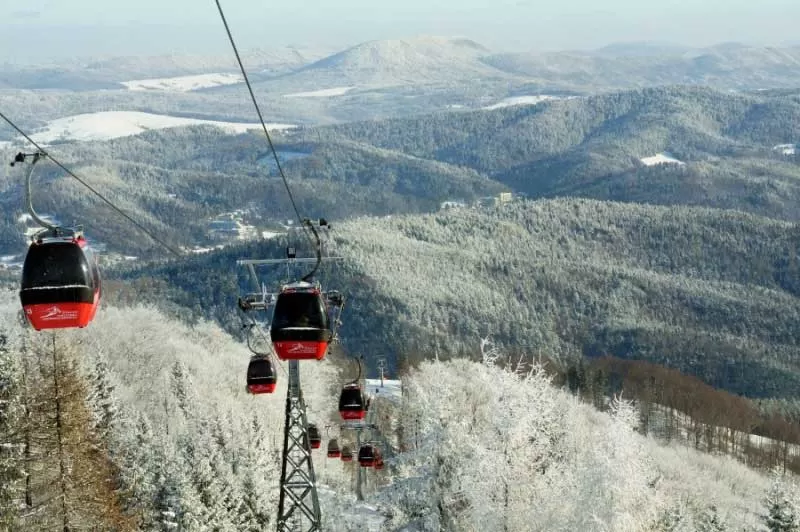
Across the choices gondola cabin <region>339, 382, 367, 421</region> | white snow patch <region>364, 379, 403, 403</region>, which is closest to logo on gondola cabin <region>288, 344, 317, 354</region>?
gondola cabin <region>339, 382, 367, 421</region>

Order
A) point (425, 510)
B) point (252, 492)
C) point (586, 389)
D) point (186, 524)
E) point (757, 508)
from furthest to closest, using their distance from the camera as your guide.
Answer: point (586, 389), point (757, 508), point (252, 492), point (425, 510), point (186, 524)

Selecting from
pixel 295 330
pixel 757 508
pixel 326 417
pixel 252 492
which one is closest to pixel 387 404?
pixel 326 417

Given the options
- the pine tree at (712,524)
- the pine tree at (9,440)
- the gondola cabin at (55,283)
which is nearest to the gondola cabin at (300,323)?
the gondola cabin at (55,283)

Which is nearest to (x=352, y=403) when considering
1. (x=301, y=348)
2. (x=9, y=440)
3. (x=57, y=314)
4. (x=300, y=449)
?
(x=9, y=440)

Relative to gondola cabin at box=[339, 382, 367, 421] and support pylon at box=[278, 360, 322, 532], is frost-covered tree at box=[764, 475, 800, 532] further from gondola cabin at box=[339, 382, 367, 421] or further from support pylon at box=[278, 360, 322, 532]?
support pylon at box=[278, 360, 322, 532]

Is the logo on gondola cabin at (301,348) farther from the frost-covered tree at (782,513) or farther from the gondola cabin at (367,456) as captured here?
the frost-covered tree at (782,513)

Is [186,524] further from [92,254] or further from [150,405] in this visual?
[150,405]
